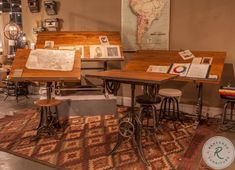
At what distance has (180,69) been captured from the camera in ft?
14.2

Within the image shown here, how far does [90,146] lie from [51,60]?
1.51 meters

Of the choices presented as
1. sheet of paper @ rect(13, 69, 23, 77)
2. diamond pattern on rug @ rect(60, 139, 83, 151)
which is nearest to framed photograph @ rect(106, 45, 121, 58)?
sheet of paper @ rect(13, 69, 23, 77)

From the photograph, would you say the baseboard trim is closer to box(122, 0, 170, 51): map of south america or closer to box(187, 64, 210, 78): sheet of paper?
box(187, 64, 210, 78): sheet of paper

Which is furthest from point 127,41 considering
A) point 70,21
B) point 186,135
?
point 186,135

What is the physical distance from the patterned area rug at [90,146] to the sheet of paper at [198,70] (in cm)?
93

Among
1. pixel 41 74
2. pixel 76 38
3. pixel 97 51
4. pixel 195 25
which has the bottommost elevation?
pixel 41 74

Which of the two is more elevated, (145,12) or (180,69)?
(145,12)

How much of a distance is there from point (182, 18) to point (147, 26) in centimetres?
76

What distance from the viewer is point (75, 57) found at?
13.3 feet

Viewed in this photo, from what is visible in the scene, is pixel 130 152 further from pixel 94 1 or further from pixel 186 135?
pixel 94 1

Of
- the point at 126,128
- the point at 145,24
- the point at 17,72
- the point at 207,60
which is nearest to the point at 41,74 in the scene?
the point at 17,72

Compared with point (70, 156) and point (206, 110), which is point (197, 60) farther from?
point (70, 156)

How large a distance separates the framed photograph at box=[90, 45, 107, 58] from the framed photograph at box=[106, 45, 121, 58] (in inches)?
3.6

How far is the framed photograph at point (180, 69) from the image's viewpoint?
4.26 m
